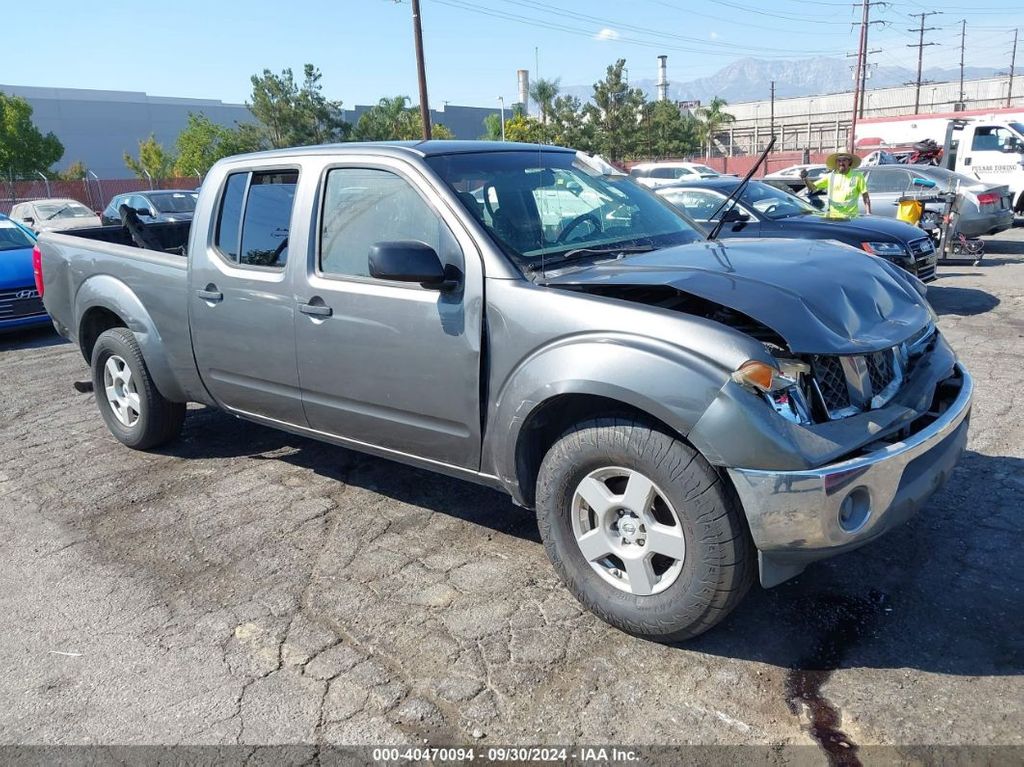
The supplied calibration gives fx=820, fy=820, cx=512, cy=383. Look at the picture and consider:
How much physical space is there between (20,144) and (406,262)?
159ft

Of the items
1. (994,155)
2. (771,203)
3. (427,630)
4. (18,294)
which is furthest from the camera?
(994,155)

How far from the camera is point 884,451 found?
108 inches

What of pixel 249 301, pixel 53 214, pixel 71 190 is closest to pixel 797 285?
pixel 249 301

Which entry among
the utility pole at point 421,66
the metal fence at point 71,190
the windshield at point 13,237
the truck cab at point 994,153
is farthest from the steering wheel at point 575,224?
the metal fence at point 71,190

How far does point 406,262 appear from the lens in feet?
10.9

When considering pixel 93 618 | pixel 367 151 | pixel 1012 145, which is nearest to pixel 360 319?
pixel 367 151

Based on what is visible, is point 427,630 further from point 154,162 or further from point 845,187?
point 154,162

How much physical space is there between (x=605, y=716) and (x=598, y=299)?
1459 mm

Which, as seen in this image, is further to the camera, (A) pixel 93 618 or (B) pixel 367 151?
(B) pixel 367 151

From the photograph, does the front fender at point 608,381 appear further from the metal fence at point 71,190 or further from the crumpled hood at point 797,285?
the metal fence at point 71,190

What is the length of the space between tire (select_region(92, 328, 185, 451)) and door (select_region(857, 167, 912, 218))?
471 inches

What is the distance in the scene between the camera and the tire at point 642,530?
9.13 ft

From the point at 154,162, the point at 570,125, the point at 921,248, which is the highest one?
the point at 570,125

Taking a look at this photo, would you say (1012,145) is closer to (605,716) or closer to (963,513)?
(963,513)
